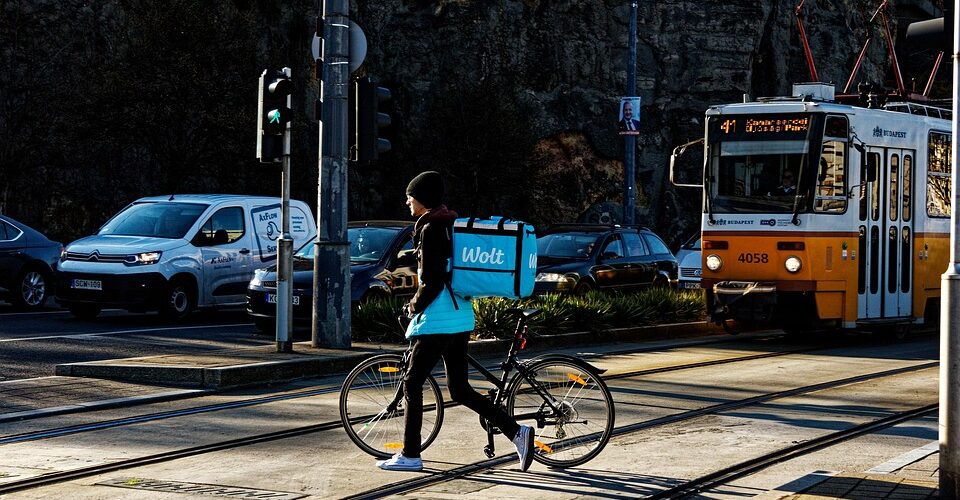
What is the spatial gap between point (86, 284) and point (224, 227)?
2226 mm

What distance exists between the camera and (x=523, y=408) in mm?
8148

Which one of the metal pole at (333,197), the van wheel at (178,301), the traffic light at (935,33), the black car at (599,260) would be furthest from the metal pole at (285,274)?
the traffic light at (935,33)

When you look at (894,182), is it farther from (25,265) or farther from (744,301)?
(25,265)

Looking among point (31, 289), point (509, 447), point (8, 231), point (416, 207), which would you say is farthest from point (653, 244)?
point (416, 207)

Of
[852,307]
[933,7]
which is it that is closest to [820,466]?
[852,307]

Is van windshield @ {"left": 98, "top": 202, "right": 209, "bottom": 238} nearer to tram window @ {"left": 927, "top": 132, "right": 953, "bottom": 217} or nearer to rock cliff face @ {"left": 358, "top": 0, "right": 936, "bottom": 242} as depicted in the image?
tram window @ {"left": 927, "top": 132, "right": 953, "bottom": 217}

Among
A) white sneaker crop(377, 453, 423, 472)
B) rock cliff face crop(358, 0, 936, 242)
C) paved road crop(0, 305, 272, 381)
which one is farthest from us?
rock cliff face crop(358, 0, 936, 242)

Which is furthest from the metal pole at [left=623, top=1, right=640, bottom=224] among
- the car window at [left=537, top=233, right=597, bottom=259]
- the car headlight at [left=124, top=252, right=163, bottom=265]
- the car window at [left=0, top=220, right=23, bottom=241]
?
the car window at [left=0, top=220, right=23, bottom=241]

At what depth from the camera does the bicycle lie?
811 cm

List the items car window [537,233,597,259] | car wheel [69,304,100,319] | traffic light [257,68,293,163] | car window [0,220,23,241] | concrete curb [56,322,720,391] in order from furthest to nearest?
car window [537,233,597,259]
car window [0,220,23,241]
car wheel [69,304,100,319]
traffic light [257,68,293,163]
concrete curb [56,322,720,391]

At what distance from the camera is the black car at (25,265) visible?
21.5 m

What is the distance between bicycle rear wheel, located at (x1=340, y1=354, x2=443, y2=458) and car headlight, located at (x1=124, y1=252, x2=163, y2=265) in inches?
448

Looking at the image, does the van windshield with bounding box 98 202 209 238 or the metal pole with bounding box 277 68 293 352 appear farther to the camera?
the van windshield with bounding box 98 202 209 238

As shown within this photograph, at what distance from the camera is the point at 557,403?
8125 mm
